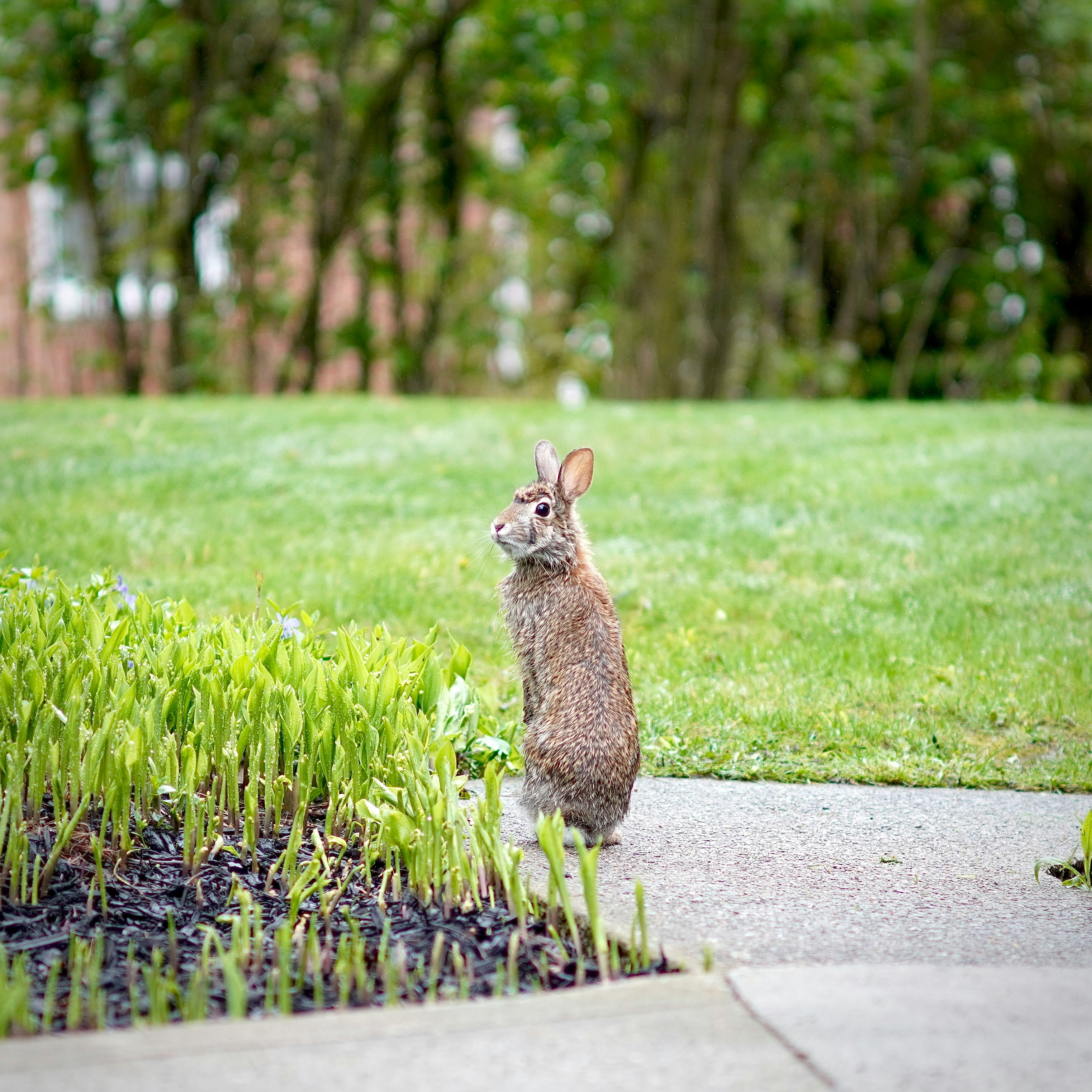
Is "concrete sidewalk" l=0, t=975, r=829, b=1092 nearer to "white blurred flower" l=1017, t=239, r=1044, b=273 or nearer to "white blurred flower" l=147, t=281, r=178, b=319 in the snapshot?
"white blurred flower" l=147, t=281, r=178, b=319

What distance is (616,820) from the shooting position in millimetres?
3945

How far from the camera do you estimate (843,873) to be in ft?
12.6

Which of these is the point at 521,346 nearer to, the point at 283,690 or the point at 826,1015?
the point at 283,690

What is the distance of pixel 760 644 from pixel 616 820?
2550 mm

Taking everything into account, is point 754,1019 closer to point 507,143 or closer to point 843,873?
point 843,873

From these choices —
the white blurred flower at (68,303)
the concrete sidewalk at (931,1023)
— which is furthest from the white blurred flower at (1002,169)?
the concrete sidewalk at (931,1023)

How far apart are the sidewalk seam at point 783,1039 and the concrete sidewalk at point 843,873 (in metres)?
0.31

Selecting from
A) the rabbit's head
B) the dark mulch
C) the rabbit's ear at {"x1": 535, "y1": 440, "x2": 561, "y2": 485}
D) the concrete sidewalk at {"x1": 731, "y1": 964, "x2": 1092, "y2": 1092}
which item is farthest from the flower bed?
the rabbit's ear at {"x1": 535, "y1": 440, "x2": 561, "y2": 485}

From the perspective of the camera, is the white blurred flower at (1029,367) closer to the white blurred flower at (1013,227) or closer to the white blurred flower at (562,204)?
the white blurred flower at (1013,227)

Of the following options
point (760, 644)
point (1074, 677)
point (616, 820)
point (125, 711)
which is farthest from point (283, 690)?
point (1074, 677)

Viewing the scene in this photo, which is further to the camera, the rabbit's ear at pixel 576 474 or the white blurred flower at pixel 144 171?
the white blurred flower at pixel 144 171

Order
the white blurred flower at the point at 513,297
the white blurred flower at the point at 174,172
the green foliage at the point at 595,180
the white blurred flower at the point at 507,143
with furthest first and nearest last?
the white blurred flower at the point at 507,143 → the white blurred flower at the point at 513,297 → the white blurred flower at the point at 174,172 → the green foliage at the point at 595,180

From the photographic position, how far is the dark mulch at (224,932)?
2936 millimetres

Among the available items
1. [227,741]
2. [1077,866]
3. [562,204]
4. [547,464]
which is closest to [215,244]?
[562,204]
